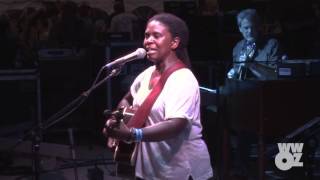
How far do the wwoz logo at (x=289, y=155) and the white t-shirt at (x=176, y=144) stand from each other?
221 cm

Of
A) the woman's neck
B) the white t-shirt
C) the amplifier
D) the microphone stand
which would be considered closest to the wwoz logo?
the amplifier

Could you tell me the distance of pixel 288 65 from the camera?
5227 millimetres

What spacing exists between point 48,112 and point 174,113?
21.3 feet

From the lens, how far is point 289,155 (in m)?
5.16

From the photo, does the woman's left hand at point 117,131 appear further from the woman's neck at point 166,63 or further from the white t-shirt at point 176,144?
the woman's neck at point 166,63

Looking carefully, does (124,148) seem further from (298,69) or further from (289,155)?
(298,69)

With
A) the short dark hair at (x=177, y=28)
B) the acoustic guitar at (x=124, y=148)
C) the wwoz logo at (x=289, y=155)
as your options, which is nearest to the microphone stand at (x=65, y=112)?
the acoustic guitar at (x=124, y=148)

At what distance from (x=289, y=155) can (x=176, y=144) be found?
248 cm

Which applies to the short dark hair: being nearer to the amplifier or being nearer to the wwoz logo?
the wwoz logo

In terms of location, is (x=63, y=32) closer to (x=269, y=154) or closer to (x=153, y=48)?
(x=269, y=154)

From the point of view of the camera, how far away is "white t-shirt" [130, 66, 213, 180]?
2.83 m

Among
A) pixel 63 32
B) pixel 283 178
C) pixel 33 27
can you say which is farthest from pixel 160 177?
pixel 33 27

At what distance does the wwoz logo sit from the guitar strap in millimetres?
2341

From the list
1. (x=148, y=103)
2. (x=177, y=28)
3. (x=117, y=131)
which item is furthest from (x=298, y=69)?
(x=117, y=131)
